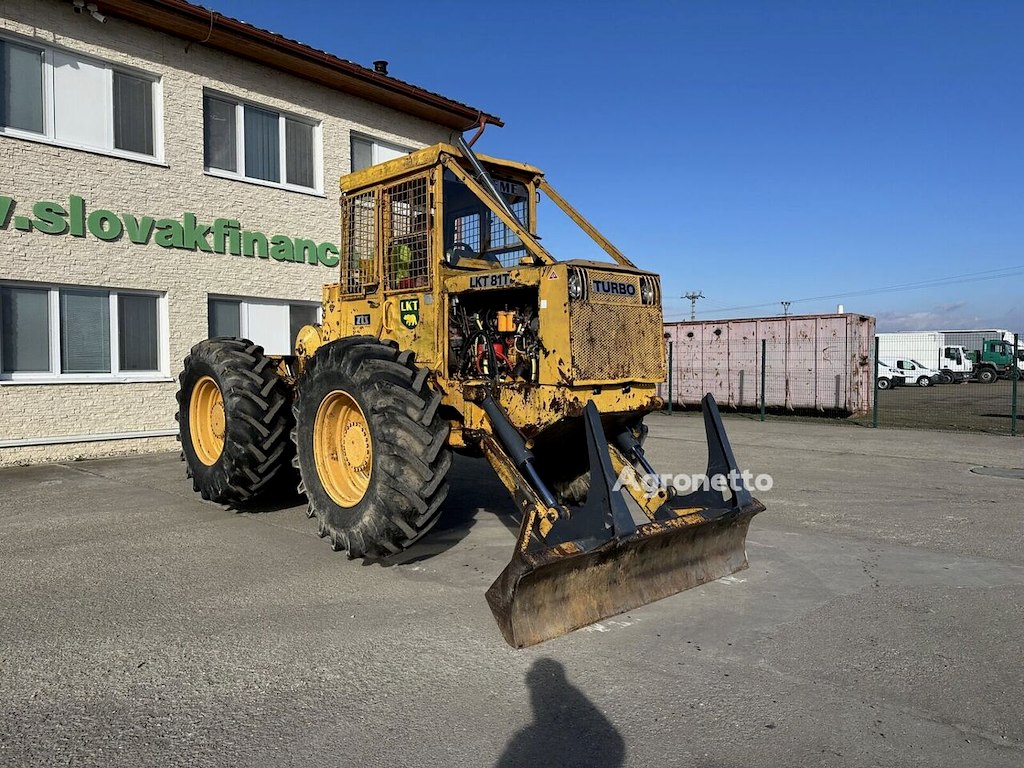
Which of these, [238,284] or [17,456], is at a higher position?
[238,284]

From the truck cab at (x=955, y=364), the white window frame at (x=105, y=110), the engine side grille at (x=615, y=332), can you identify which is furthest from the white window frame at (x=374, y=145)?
the truck cab at (x=955, y=364)

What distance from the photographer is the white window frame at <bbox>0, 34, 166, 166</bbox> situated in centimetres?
1043

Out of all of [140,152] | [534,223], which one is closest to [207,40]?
[140,152]

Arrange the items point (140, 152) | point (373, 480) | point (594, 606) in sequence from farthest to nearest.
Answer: point (140, 152) → point (373, 480) → point (594, 606)

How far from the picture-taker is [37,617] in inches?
185

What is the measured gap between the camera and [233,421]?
7078mm

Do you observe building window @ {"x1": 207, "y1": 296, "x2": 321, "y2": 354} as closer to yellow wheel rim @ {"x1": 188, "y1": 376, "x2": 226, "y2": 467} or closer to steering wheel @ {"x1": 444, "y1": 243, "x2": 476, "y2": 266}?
yellow wheel rim @ {"x1": 188, "y1": 376, "x2": 226, "y2": 467}

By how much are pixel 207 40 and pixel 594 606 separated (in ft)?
36.7

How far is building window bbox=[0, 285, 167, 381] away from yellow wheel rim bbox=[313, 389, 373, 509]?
21.9ft

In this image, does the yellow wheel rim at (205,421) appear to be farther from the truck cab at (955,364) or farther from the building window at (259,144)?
the truck cab at (955,364)

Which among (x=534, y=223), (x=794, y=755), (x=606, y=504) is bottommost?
(x=794, y=755)

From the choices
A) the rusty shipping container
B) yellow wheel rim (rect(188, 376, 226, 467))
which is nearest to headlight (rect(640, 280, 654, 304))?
yellow wheel rim (rect(188, 376, 226, 467))

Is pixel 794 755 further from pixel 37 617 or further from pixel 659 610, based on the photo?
pixel 37 617

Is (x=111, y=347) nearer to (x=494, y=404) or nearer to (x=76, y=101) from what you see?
(x=76, y=101)
